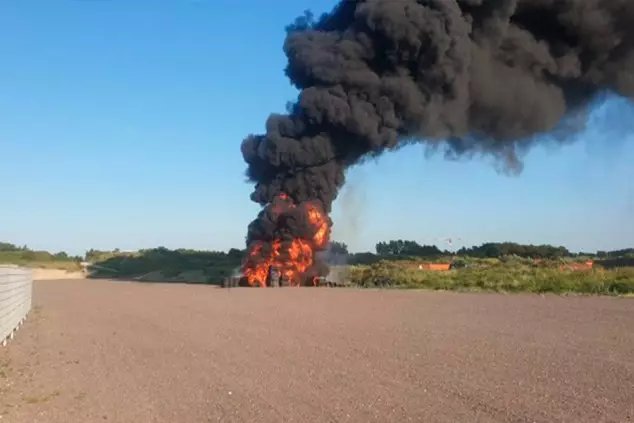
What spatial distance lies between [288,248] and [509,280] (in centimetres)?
1392

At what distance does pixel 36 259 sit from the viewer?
364 ft

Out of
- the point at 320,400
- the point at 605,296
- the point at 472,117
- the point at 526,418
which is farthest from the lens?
the point at 472,117

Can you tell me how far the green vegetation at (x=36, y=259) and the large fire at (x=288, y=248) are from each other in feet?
169

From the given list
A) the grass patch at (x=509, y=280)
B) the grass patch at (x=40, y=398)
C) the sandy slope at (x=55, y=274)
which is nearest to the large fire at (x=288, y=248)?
the grass patch at (x=509, y=280)

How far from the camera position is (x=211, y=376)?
531 inches

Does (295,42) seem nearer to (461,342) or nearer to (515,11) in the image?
(515,11)

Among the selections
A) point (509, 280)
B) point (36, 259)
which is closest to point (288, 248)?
point (509, 280)

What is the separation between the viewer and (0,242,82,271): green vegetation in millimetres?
98250

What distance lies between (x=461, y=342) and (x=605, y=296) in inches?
730

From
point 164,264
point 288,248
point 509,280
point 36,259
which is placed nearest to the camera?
point 509,280

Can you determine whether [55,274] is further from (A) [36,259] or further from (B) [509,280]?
(B) [509,280]

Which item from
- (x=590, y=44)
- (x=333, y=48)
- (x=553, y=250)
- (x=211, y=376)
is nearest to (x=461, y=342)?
(x=211, y=376)

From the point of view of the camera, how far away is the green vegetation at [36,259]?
322 ft

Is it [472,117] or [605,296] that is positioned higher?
[472,117]
